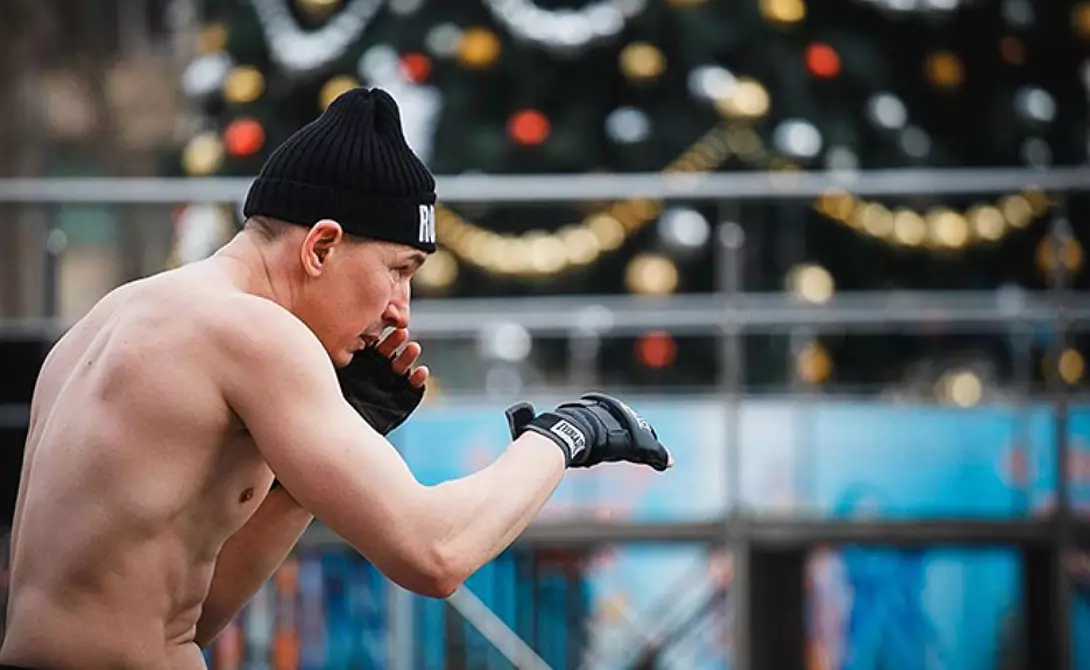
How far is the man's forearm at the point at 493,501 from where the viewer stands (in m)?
2.56

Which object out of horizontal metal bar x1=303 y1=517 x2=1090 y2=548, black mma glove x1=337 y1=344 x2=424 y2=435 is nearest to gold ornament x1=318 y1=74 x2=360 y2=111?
horizontal metal bar x1=303 y1=517 x2=1090 y2=548

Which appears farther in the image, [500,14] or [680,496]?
[500,14]

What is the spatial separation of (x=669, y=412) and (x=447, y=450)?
0.72m

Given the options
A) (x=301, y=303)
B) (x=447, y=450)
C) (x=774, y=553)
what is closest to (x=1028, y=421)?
(x=774, y=553)

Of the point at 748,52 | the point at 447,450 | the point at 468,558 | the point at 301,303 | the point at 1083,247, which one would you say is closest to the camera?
the point at 468,558

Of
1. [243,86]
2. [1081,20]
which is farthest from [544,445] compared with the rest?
[1081,20]

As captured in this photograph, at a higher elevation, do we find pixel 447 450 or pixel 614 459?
pixel 614 459

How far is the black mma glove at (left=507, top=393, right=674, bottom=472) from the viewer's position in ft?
9.02

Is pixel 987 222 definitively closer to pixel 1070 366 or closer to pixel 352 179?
pixel 1070 366

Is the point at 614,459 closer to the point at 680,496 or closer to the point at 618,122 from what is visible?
the point at 680,496

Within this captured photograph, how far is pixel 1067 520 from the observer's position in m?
5.99

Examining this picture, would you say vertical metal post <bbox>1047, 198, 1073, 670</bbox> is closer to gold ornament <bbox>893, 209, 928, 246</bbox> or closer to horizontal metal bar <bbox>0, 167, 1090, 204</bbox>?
horizontal metal bar <bbox>0, 167, 1090, 204</bbox>

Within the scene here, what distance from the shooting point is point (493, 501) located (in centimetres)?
261

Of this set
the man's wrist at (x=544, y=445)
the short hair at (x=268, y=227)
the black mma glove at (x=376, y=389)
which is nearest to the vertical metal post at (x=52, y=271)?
the black mma glove at (x=376, y=389)
